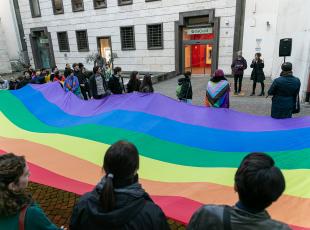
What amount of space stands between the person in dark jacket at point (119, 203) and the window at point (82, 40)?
811 inches

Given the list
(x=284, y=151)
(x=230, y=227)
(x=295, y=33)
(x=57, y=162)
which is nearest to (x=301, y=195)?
(x=284, y=151)

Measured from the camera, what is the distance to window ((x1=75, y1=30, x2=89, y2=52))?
68.8ft

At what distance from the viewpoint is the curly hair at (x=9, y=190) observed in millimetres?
1750

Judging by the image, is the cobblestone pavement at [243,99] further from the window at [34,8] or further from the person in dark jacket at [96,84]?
the window at [34,8]

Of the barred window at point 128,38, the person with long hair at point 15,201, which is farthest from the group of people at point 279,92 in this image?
the barred window at point 128,38

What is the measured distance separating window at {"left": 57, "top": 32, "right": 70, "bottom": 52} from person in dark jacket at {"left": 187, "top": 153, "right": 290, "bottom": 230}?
895 inches

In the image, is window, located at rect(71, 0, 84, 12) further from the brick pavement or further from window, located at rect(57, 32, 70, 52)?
the brick pavement

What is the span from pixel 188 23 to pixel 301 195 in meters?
15.5

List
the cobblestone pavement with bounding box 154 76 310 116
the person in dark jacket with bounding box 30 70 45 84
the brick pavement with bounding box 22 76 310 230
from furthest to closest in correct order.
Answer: the person in dark jacket with bounding box 30 70 45 84
the cobblestone pavement with bounding box 154 76 310 116
the brick pavement with bounding box 22 76 310 230

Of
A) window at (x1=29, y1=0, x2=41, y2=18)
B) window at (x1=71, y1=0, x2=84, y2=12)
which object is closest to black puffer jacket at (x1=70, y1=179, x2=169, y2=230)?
window at (x1=71, y1=0, x2=84, y2=12)

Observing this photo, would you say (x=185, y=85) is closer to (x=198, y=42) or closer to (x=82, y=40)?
(x=198, y=42)

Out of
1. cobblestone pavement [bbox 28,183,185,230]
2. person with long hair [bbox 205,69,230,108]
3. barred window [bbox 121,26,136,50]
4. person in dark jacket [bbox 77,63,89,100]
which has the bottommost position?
cobblestone pavement [bbox 28,183,185,230]

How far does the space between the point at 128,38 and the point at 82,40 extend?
14.7 ft

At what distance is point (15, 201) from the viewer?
1783 mm
